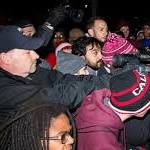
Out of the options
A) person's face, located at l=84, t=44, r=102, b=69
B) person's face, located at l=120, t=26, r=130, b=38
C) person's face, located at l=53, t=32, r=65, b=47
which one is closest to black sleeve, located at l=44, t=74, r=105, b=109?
person's face, located at l=84, t=44, r=102, b=69

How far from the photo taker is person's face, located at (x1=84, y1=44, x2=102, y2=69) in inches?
162

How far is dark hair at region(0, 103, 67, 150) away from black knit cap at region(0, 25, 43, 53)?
1.06 metres

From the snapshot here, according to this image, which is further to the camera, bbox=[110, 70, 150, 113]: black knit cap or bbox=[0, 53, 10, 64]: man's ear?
bbox=[0, 53, 10, 64]: man's ear

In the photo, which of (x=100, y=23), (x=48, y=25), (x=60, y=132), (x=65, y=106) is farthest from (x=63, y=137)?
(x=100, y=23)

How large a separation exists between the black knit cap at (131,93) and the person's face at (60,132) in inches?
21.4

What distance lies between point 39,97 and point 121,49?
5.84ft

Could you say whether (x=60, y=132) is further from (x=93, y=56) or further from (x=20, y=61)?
(x=93, y=56)

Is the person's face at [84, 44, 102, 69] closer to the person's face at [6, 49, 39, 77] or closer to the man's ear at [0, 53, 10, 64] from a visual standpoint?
the person's face at [6, 49, 39, 77]

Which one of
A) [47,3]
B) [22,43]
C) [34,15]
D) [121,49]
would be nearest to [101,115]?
[22,43]

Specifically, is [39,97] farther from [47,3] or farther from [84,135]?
[47,3]


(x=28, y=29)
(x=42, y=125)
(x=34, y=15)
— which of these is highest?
(x=42, y=125)

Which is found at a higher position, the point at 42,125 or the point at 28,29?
the point at 42,125

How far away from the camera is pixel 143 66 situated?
8.50 ft

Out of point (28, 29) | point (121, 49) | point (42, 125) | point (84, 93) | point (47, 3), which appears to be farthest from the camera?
point (47, 3)
